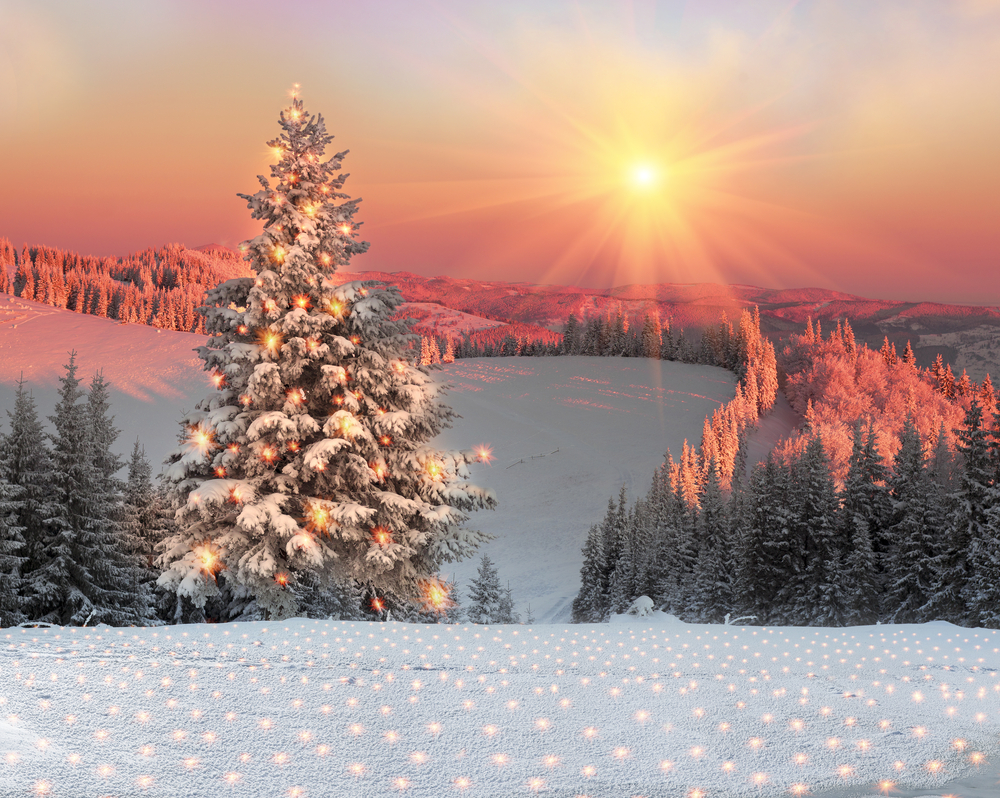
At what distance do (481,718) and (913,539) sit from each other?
27219mm

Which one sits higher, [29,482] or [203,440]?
[203,440]

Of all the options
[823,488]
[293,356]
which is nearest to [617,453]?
[823,488]

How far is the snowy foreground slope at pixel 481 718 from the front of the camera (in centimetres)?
342

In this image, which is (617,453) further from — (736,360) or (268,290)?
(268,290)

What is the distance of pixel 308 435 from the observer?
12.1 meters

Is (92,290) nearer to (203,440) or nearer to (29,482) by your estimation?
(29,482)

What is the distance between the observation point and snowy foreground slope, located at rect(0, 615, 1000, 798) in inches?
135

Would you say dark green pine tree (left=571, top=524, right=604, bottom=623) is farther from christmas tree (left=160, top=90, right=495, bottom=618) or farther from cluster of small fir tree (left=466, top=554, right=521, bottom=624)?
christmas tree (left=160, top=90, right=495, bottom=618)

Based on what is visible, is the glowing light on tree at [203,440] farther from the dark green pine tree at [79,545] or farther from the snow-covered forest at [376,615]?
the dark green pine tree at [79,545]

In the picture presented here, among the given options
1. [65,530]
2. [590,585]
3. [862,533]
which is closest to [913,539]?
[862,533]

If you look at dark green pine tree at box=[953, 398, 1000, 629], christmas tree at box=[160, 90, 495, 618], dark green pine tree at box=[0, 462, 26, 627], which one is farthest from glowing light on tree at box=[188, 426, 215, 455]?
dark green pine tree at box=[953, 398, 1000, 629]

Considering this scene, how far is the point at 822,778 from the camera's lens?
356 cm

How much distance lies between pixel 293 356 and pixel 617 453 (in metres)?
62.4

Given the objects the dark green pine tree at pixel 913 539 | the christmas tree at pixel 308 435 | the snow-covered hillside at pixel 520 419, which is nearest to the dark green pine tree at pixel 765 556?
the dark green pine tree at pixel 913 539
